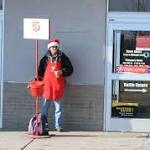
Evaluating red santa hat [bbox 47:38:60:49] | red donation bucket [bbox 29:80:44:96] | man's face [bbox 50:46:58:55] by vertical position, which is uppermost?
red santa hat [bbox 47:38:60:49]

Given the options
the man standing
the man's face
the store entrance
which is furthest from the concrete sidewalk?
the man's face

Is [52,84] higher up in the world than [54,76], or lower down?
lower down

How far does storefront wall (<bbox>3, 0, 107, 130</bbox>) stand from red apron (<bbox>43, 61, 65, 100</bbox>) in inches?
17.4

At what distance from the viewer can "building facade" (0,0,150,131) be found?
491 inches

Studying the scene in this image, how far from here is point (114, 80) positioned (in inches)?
493

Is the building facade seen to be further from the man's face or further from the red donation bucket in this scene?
A: the red donation bucket

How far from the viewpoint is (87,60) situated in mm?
12477

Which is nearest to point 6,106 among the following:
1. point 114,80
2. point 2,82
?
point 2,82

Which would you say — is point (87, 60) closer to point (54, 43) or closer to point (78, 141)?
point (54, 43)

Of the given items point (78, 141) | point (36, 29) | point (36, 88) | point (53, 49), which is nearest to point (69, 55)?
point (53, 49)

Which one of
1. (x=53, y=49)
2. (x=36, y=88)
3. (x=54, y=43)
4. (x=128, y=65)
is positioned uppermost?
(x=54, y=43)

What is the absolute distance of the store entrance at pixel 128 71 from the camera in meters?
12.5

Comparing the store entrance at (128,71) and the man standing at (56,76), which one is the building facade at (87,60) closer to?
the store entrance at (128,71)

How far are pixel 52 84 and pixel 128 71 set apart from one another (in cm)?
164
